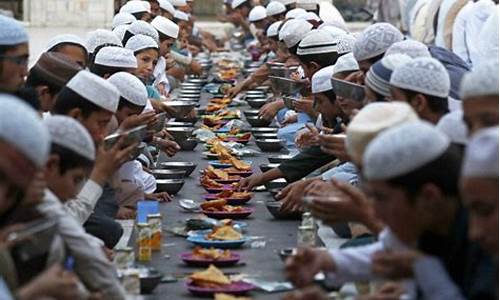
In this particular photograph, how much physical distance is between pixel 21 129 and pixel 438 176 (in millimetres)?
1329

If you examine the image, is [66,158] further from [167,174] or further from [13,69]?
[167,174]

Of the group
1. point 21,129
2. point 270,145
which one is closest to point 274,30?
point 270,145

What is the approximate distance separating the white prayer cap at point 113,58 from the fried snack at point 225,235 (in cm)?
317

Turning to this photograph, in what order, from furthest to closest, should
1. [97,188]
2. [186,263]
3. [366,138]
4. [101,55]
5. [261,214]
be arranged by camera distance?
[101,55] → [261,214] → [186,263] → [97,188] → [366,138]

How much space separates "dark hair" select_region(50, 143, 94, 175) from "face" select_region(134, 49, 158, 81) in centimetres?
708

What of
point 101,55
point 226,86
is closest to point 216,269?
point 101,55

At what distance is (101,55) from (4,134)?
22.8ft

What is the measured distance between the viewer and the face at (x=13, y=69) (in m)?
8.98

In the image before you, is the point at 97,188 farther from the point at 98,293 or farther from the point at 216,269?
the point at 98,293

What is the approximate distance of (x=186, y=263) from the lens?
897 centimetres

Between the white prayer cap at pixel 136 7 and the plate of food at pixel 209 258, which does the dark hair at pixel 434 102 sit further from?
the white prayer cap at pixel 136 7

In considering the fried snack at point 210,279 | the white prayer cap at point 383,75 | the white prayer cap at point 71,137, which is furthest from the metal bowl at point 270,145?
the white prayer cap at point 71,137

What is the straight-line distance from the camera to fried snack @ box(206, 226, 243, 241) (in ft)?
31.1

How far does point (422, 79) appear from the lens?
8492mm
